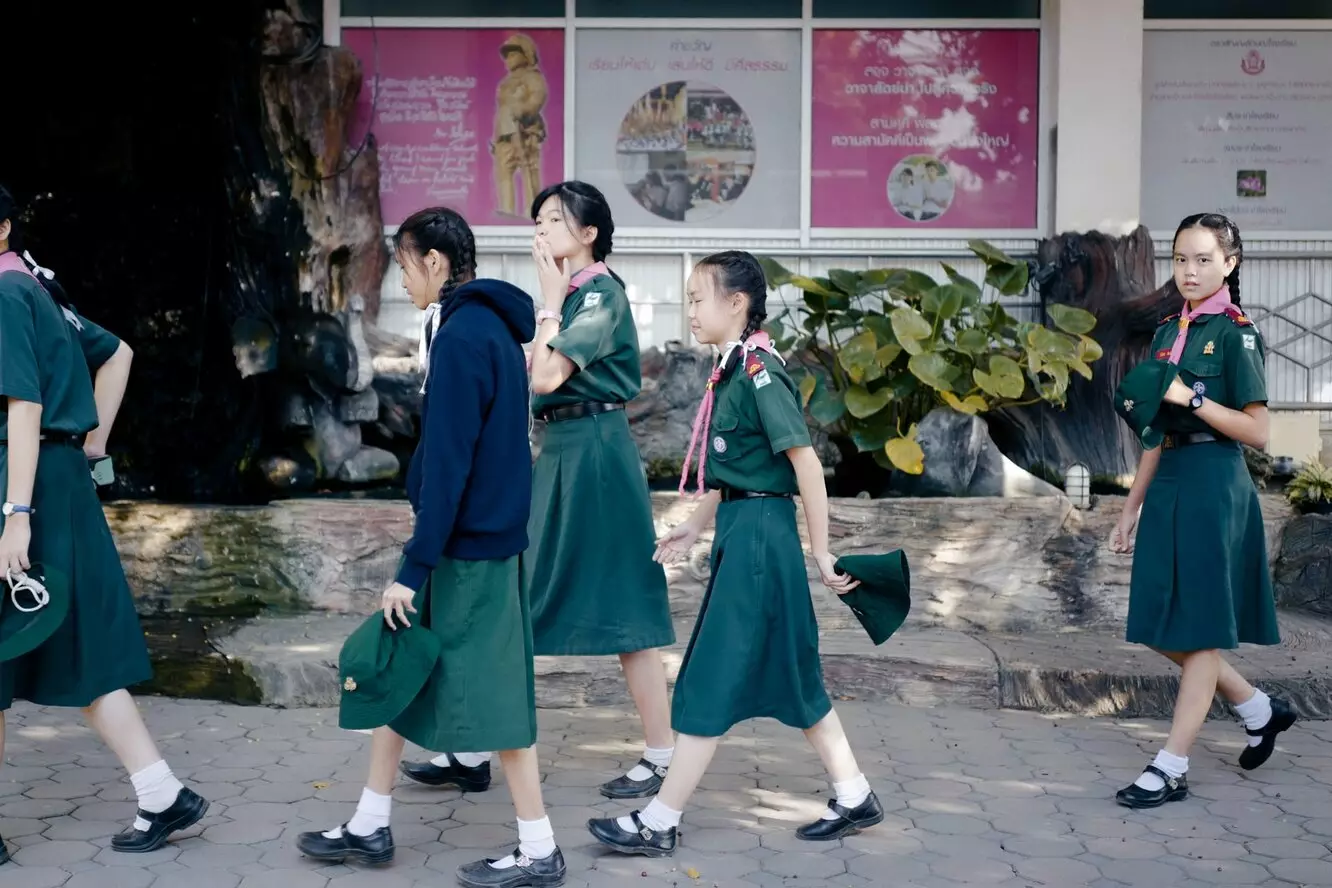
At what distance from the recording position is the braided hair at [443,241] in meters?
3.83

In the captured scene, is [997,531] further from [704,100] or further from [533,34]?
[533,34]

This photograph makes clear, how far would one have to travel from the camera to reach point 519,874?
377 cm

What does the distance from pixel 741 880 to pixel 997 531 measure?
323 centimetres

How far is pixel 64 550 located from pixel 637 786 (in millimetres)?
1942

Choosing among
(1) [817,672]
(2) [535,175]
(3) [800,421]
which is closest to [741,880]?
(1) [817,672]

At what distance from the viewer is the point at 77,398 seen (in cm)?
405

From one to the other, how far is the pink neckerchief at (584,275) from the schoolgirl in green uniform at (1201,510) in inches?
74.4

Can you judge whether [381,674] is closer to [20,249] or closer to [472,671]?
[472,671]

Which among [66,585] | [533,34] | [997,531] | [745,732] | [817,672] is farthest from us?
[533,34]

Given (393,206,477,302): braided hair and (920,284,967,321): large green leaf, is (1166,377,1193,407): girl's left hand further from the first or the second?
(920,284,967,321): large green leaf

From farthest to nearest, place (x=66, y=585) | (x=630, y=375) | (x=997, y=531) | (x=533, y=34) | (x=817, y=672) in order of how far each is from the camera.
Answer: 1. (x=533, y=34)
2. (x=997, y=531)
3. (x=630, y=375)
4. (x=817, y=672)
5. (x=66, y=585)

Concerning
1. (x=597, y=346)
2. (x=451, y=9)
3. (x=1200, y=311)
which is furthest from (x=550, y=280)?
(x=451, y=9)

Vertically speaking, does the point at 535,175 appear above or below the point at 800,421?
above

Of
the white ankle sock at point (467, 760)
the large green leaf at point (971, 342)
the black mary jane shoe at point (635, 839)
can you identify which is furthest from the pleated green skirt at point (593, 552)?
the large green leaf at point (971, 342)
